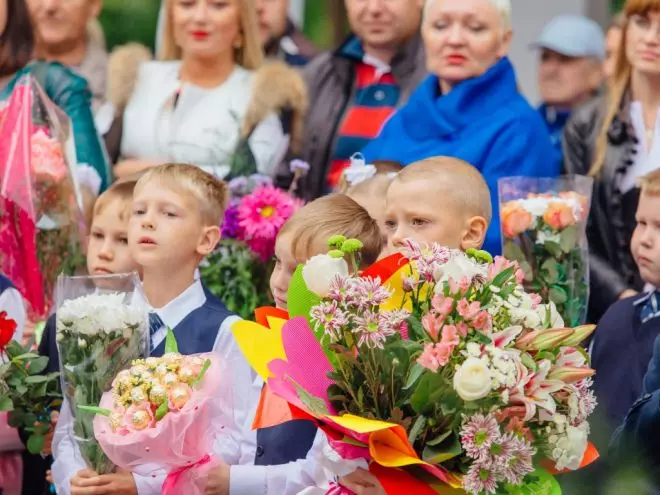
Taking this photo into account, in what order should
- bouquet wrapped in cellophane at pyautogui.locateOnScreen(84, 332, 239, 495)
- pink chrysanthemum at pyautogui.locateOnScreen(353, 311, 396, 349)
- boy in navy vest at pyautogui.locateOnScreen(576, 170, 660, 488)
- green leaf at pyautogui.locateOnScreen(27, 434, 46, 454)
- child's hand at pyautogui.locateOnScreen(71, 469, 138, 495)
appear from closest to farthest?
pink chrysanthemum at pyautogui.locateOnScreen(353, 311, 396, 349)
bouquet wrapped in cellophane at pyautogui.locateOnScreen(84, 332, 239, 495)
child's hand at pyautogui.locateOnScreen(71, 469, 138, 495)
boy in navy vest at pyautogui.locateOnScreen(576, 170, 660, 488)
green leaf at pyautogui.locateOnScreen(27, 434, 46, 454)

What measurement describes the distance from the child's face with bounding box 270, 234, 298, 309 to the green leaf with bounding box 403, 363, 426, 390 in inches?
38.3

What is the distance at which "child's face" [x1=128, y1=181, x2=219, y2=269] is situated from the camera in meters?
4.25

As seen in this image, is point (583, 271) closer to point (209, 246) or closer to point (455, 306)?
point (209, 246)

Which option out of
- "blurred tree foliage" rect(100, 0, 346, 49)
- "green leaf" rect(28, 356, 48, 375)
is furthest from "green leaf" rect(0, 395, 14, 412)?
"blurred tree foliage" rect(100, 0, 346, 49)

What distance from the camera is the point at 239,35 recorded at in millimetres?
5910

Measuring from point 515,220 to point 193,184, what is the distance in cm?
99

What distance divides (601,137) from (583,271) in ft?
3.57

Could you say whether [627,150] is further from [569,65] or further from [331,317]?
[331,317]

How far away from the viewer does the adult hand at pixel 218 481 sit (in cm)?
371

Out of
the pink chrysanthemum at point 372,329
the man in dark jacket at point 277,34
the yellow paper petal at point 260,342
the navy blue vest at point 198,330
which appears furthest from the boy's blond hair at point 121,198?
the man in dark jacket at point 277,34

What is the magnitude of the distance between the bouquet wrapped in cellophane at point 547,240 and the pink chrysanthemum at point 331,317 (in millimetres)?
1511

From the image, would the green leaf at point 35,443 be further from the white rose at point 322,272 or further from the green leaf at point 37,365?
the white rose at point 322,272

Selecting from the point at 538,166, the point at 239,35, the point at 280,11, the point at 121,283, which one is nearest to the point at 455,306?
the point at 121,283

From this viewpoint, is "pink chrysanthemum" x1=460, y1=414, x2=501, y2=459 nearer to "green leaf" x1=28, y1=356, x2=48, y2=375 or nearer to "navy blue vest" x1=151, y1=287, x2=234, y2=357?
"navy blue vest" x1=151, y1=287, x2=234, y2=357
